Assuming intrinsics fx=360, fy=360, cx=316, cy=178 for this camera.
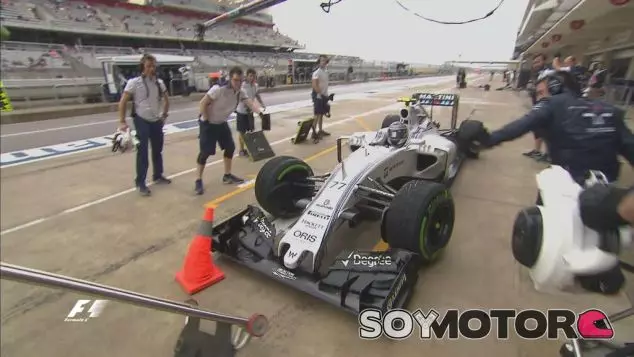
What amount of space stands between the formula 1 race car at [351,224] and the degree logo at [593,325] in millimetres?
1066

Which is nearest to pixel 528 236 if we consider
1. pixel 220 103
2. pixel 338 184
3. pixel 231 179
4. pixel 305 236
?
pixel 305 236

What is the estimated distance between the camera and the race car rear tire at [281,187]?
12.4ft

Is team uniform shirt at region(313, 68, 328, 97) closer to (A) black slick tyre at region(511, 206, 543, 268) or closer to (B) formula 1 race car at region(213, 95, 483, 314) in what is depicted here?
(B) formula 1 race car at region(213, 95, 483, 314)

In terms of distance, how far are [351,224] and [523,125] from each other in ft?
6.95

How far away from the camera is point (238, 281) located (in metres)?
3.13

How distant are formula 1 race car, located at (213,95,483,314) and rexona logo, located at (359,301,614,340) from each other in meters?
0.11

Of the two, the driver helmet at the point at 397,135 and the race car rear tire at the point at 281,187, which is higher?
the driver helmet at the point at 397,135

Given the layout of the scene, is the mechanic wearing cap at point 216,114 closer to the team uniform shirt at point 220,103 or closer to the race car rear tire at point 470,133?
the team uniform shirt at point 220,103

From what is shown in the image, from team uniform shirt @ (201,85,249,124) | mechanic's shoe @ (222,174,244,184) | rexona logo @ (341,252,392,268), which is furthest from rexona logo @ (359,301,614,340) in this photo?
mechanic's shoe @ (222,174,244,184)

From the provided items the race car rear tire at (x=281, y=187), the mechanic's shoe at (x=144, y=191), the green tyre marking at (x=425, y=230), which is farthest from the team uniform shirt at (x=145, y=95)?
the green tyre marking at (x=425, y=230)

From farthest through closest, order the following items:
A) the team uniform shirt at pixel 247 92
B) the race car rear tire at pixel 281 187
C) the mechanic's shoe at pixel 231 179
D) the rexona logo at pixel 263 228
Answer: the team uniform shirt at pixel 247 92 → the mechanic's shoe at pixel 231 179 → the race car rear tire at pixel 281 187 → the rexona logo at pixel 263 228

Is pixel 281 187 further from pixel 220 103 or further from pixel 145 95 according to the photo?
pixel 145 95

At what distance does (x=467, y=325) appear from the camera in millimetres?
2557

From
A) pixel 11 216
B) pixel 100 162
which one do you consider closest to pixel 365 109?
pixel 100 162
